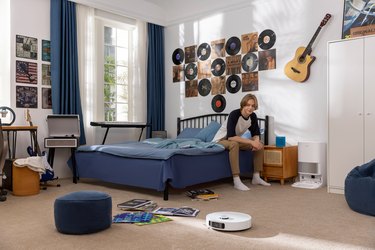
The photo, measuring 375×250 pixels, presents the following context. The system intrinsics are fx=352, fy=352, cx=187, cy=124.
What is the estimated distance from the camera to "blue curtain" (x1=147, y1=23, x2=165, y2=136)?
6.02 m

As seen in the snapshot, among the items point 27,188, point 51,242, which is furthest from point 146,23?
point 51,242

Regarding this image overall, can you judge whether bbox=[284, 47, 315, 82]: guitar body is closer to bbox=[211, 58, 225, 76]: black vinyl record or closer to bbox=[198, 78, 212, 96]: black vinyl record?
bbox=[211, 58, 225, 76]: black vinyl record

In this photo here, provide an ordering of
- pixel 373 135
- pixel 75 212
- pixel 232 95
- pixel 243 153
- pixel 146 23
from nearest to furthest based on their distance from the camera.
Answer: pixel 75 212 → pixel 373 135 → pixel 243 153 → pixel 232 95 → pixel 146 23

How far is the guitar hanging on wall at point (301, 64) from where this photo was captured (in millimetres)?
4531

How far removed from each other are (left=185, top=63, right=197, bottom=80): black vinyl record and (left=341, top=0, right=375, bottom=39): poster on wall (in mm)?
2361

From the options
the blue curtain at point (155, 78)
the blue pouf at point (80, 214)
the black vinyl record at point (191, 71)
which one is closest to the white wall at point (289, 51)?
the black vinyl record at point (191, 71)

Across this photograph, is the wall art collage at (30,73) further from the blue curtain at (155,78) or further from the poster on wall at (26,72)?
the blue curtain at (155,78)

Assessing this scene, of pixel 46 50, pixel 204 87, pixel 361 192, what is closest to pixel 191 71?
pixel 204 87

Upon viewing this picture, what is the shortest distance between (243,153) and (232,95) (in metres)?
1.20

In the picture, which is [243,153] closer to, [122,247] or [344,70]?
[344,70]

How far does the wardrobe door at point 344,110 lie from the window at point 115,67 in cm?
330

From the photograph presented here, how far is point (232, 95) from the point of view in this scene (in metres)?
5.32

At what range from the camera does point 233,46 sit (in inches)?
209

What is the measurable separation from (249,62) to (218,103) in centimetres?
79
